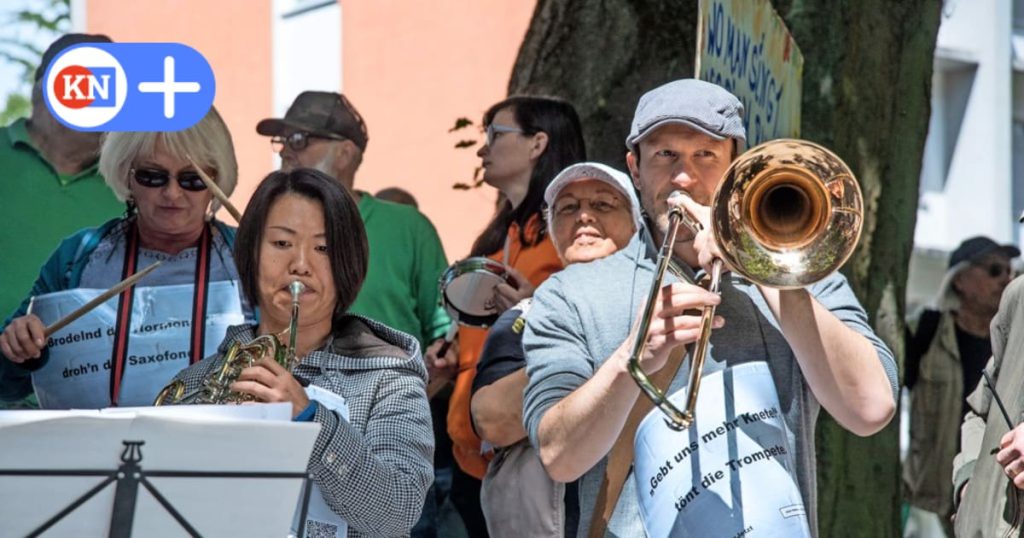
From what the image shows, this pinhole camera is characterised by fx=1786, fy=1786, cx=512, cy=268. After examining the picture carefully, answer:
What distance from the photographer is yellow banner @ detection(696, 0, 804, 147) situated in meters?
4.43

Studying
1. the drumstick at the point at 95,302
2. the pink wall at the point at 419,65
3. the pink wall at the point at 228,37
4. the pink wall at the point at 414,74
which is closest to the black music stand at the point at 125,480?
the drumstick at the point at 95,302

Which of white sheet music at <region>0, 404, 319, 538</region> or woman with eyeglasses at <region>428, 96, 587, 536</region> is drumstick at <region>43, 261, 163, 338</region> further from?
white sheet music at <region>0, 404, 319, 538</region>

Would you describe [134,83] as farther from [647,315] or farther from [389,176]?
[389,176]

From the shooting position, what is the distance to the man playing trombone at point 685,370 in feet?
11.9

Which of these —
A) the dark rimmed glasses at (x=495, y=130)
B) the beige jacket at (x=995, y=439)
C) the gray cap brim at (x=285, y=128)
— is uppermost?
the dark rimmed glasses at (x=495, y=130)

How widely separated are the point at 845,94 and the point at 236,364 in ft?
9.32

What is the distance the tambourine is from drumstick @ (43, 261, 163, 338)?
945 millimetres

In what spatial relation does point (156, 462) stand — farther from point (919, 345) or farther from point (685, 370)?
point (919, 345)

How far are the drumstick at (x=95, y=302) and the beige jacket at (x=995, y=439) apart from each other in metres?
2.34

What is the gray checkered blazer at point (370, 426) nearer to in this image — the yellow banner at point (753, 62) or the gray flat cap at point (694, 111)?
the gray flat cap at point (694, 111)

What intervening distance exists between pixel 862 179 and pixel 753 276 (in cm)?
265

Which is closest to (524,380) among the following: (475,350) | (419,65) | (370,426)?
(370,426)

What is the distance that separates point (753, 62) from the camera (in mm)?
4754

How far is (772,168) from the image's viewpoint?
3791 mm
